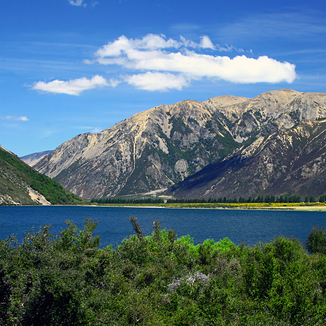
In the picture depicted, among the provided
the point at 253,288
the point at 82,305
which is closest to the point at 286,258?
the point at 253,288

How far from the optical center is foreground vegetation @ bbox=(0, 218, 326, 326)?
32781 millimetres

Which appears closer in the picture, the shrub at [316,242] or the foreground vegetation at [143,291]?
the foreground vegetation at [143,291]

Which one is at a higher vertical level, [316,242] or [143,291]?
[143,291]

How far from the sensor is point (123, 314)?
114ft

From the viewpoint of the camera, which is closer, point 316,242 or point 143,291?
point 143,291

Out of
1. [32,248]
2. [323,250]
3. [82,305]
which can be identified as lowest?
[323,250]

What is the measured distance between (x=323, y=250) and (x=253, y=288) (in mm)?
40027

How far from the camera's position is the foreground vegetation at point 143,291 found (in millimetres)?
32781

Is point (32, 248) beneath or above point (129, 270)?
above

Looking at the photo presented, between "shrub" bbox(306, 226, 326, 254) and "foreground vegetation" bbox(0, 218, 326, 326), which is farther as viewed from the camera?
"shrub" bbox(306, 226, 326, 254)

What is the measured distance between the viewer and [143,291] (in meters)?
40.5

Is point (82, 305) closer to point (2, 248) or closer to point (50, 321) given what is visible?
point (50, 321)

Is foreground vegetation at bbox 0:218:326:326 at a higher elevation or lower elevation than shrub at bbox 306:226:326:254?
higher

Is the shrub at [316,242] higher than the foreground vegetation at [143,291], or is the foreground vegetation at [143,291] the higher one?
the foreground vegetation at [143,291]
